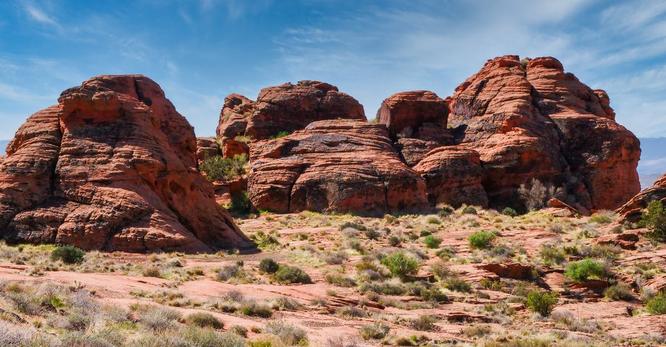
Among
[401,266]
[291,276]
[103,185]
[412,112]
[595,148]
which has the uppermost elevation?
[412,112]

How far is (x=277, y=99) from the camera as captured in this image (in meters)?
55.7

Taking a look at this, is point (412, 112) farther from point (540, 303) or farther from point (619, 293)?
point (540, 303)

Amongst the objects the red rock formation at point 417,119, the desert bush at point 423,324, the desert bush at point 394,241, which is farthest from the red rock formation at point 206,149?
the desert bush at point 423,324

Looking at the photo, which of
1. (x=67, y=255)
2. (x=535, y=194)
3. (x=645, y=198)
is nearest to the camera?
(x=67, y=255)

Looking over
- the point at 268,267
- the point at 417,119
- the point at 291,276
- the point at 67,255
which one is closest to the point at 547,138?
the point at 417,119

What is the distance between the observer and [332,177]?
1662 inches

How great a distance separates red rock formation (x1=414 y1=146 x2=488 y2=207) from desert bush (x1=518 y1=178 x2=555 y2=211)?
3207 millimetres

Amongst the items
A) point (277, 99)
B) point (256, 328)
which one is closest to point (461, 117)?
point (277, 99)

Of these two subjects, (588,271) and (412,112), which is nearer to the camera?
(588,271)

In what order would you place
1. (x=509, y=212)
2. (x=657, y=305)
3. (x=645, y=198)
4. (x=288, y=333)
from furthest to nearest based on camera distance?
(x=509, y=212)
(x=645, y=198)
(x=657, y=305)
(x=288, y=333)

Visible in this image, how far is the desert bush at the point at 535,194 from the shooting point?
Answer: 43906 millimetres

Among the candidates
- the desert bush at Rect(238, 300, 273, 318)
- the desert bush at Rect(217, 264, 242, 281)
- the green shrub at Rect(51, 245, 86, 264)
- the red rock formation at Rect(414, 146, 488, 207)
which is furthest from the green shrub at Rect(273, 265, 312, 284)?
the red rock formation at Rect(414, 146, 488, 207)

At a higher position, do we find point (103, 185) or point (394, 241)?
point (103, 185)

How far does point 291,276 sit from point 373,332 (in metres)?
7.80
